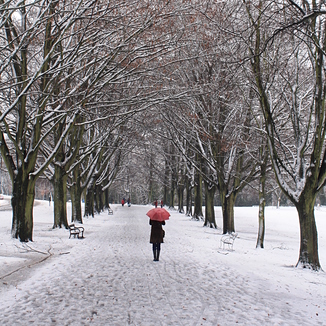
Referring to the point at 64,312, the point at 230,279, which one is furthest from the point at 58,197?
the point at 64,312

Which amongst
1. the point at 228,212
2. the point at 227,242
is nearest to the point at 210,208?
the point at 228,212

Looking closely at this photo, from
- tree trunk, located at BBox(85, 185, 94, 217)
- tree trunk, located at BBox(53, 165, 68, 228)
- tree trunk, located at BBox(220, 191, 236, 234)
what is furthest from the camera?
tree trunk, located at BBox(85, 185, 94, 217)

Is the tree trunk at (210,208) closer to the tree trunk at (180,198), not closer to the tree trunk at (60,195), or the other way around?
the tree trunk at (60,195)

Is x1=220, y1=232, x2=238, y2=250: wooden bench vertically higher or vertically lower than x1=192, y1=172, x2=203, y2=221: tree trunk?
lower

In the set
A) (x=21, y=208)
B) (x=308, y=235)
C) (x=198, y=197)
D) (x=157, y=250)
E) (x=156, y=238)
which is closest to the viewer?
(x=308, y=235)

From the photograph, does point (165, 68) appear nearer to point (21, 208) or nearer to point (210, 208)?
point (21, 208)

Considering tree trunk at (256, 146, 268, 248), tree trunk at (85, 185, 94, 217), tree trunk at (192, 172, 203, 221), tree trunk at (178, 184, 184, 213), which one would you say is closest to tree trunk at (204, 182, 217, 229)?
tree trunk at (192, 172, 203, 221)

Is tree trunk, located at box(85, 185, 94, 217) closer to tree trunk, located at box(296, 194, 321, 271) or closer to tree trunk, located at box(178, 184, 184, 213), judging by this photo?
tree trunk, located at box(178, 184, 184, 213)

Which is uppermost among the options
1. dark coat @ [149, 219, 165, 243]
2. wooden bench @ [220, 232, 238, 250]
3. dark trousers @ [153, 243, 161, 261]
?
dark coat @ [149, 219, 165, 243]

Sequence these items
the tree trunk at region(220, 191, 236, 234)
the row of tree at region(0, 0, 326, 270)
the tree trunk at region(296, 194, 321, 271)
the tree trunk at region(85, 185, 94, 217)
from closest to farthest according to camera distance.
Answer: the row of tree at region(0, 0, 326, 270) < the tree trunk at region(296, 194, 321, 271) < the tree trunk at region(220, 191, 236, 234) < the tree trunk at region(85, 185, 94, 217)

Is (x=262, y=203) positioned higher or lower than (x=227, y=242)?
higher

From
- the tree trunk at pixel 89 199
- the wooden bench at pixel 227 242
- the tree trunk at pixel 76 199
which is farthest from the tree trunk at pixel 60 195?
the tree trunk at pixel 89 199

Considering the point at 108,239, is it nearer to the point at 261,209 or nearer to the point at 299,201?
the point at 261,209

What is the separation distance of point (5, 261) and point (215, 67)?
1470cm
